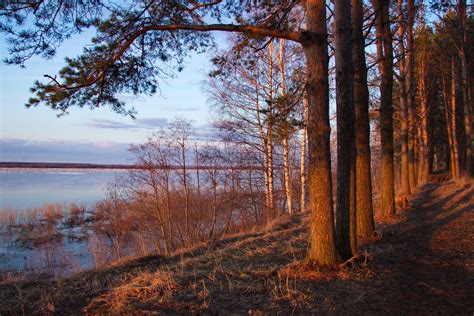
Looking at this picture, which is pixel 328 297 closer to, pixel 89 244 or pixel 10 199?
pixel 89 244

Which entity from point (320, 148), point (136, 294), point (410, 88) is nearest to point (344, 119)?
point (320, 148)

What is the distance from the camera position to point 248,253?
697cm

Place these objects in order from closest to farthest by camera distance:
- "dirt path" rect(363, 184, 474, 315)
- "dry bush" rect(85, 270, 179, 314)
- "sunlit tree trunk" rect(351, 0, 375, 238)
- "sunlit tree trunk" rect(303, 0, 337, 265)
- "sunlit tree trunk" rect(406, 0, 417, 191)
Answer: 1. "dry bush" rect(85, 270, 179, 314)
2. "dirt path" rect(363, 184, 474, 315)
3. "sunlit tree trunk" rect(303, 0, 337, 265)
4. "sunlit tree trunk" rect(351, 0, 375, 238)
5. "sunlit tree trunk" rect(406, 0, 417, 191)

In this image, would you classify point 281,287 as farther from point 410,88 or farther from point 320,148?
point 410,88

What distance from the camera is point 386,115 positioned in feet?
31.2

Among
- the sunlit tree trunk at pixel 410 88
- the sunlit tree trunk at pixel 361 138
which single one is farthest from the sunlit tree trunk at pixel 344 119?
the sunlit tree trunk at pixel 410 88

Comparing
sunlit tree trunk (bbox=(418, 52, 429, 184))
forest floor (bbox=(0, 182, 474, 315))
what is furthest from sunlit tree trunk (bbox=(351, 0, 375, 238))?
sunlit tree trunk (bbox=(418, 52, 429, 184))

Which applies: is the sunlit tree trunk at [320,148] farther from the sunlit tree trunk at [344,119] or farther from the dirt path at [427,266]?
the dirt path at [427,266]

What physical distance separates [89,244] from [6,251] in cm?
362

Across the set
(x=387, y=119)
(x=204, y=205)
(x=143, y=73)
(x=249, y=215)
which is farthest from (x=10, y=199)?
(x=387, y=119)

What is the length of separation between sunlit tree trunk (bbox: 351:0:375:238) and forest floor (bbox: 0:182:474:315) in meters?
0.45

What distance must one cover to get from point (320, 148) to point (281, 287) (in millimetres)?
1954

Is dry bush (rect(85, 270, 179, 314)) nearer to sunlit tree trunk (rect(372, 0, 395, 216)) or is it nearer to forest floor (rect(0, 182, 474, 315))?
forest floor (rect(0, 182, 474, 315))

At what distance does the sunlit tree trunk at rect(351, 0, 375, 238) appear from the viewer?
7.50m
